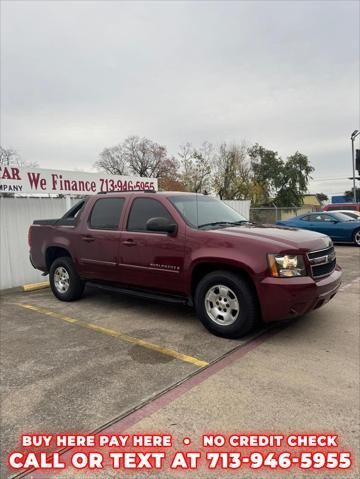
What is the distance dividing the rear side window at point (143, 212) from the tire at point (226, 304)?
1241 mm

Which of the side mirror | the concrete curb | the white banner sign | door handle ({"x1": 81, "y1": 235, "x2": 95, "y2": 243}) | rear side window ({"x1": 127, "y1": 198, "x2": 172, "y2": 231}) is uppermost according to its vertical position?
the white banner sign

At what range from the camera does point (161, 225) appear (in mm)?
4852

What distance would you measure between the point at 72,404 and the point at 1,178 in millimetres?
5731

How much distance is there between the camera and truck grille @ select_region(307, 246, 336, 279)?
4395mm

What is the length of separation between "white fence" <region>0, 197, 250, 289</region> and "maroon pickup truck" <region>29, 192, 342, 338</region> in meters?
2.11

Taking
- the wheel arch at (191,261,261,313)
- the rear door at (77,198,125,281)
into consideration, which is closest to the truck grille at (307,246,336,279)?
the wheel arch at (191,261,261,313)

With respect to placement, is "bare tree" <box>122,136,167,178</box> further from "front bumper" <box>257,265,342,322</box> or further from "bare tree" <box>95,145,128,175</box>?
"front bumper" <box>257,265,342,322</box>

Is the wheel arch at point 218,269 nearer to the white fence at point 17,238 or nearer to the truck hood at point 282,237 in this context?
the truck hood at point 282,237

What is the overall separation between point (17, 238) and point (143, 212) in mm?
4161

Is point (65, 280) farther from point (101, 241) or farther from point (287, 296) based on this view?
point (287, 296)

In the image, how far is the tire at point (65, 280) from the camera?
6.44m

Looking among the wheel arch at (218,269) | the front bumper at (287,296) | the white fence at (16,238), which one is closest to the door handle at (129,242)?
the wheel arch at (218,269)

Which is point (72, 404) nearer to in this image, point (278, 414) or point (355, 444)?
point (278, 414)

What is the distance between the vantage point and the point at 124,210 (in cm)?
575
